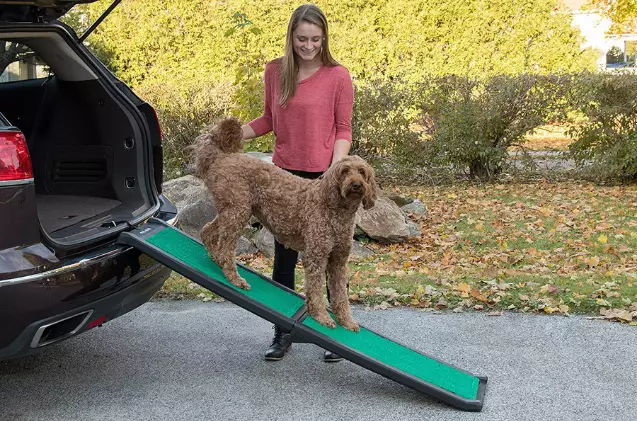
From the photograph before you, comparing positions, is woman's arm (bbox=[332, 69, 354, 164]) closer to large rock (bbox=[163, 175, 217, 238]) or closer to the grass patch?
the grass patch

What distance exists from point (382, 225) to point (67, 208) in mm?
4798

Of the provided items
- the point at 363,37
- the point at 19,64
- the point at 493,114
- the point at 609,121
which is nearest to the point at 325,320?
the point at 19,64

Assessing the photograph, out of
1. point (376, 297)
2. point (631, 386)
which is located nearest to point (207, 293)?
point (376, 297)

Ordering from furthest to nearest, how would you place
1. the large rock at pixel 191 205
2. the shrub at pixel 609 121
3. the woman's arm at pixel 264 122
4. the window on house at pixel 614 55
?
the window on house at pixel 614 55
the shrub at pixel 609 121
the large rock at pixel 191 205
the woman's arm at pixel 264 122

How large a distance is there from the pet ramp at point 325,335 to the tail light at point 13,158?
30.2 inches

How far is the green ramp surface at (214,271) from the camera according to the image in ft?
13.7

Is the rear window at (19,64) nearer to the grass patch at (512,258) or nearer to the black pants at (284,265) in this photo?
the black pants at (284,265)

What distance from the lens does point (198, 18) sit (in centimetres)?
1881

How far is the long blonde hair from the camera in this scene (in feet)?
14.4

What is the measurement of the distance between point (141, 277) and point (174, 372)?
2.44 ft

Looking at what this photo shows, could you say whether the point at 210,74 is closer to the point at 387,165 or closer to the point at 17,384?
the point at 387,165

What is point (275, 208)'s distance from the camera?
14.0ft

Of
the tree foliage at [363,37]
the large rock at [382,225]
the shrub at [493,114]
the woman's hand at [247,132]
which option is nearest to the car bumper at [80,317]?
the woman's hand at [247,132]

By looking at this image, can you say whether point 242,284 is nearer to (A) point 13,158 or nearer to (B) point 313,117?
(B) point 313,117
